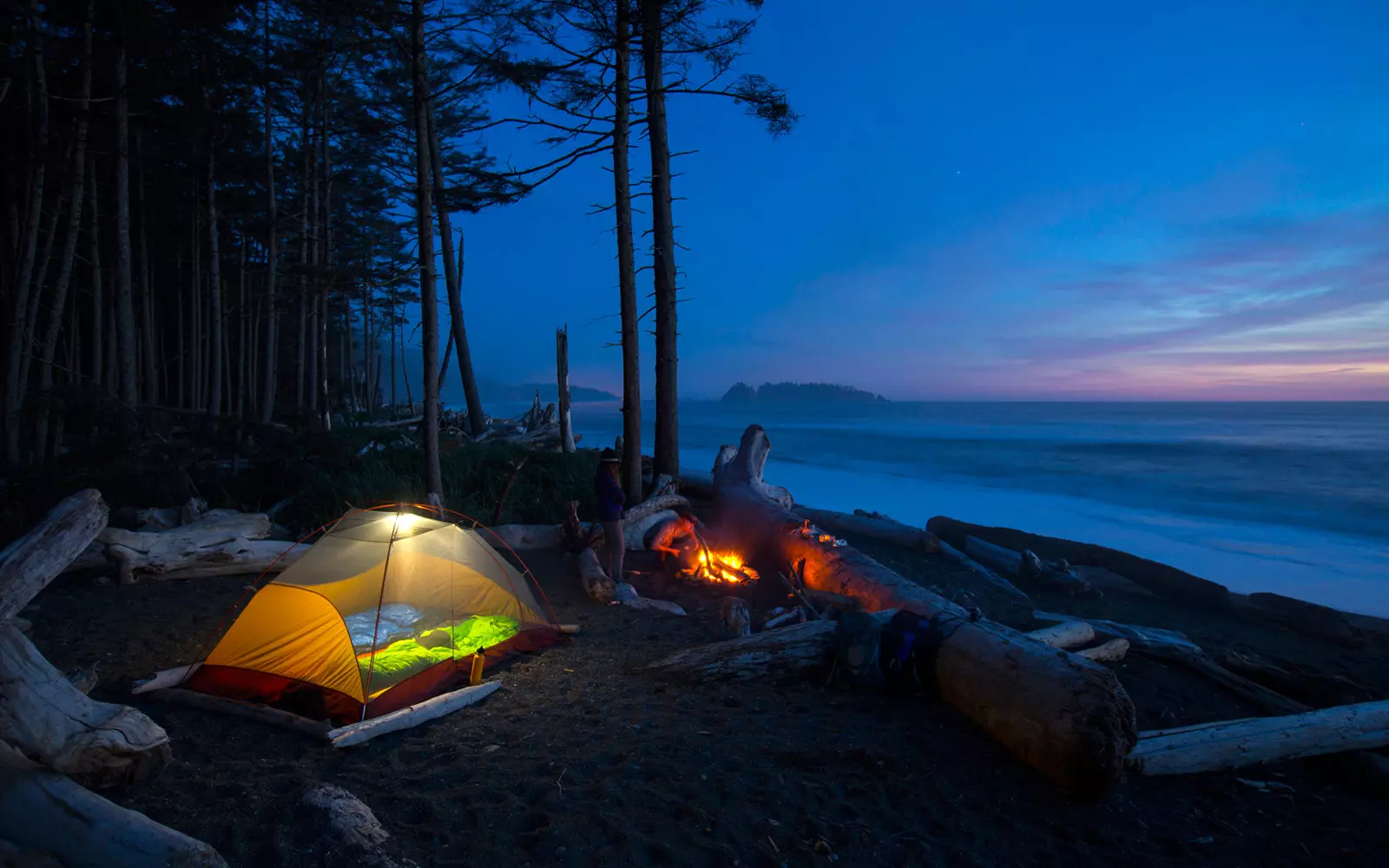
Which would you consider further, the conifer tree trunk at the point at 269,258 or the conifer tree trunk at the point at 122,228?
the conifer tree trunk at the point at 269,258

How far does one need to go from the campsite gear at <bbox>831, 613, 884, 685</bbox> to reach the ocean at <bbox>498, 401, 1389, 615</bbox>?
11832 mm

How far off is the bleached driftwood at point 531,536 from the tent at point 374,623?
273 cm

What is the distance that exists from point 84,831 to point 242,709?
2.09m

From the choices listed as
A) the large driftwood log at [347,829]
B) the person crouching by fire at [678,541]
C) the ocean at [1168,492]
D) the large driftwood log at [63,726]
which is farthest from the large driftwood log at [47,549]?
the ocean at [1168,492]

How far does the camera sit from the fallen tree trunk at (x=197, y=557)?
6727 millimetres

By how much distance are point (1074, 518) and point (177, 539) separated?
2218 cm

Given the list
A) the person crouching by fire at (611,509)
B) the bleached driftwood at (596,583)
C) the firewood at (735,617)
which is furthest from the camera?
the person crouching by fire at (611,509)

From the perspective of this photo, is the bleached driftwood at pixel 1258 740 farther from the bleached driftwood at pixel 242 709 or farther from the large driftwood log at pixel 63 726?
the large driftwood log at pixel 63 726

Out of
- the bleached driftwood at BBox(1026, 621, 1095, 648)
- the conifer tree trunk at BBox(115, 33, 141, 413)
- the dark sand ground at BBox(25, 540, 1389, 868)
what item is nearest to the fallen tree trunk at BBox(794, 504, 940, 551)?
the bleached driftwood at BBox(1026, 621, 1095, 648)

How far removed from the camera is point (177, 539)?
7.02 metres

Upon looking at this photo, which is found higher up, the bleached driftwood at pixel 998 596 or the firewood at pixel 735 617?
the firewood at pixel 735 617

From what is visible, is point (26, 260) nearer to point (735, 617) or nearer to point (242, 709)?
point (242, 709)

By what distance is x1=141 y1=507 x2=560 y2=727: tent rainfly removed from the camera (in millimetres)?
4527

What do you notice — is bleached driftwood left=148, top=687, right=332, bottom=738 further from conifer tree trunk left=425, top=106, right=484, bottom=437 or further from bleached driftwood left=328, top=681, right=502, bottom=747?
conifer tree trunk left=425, top=106, right=484, bottom=437
